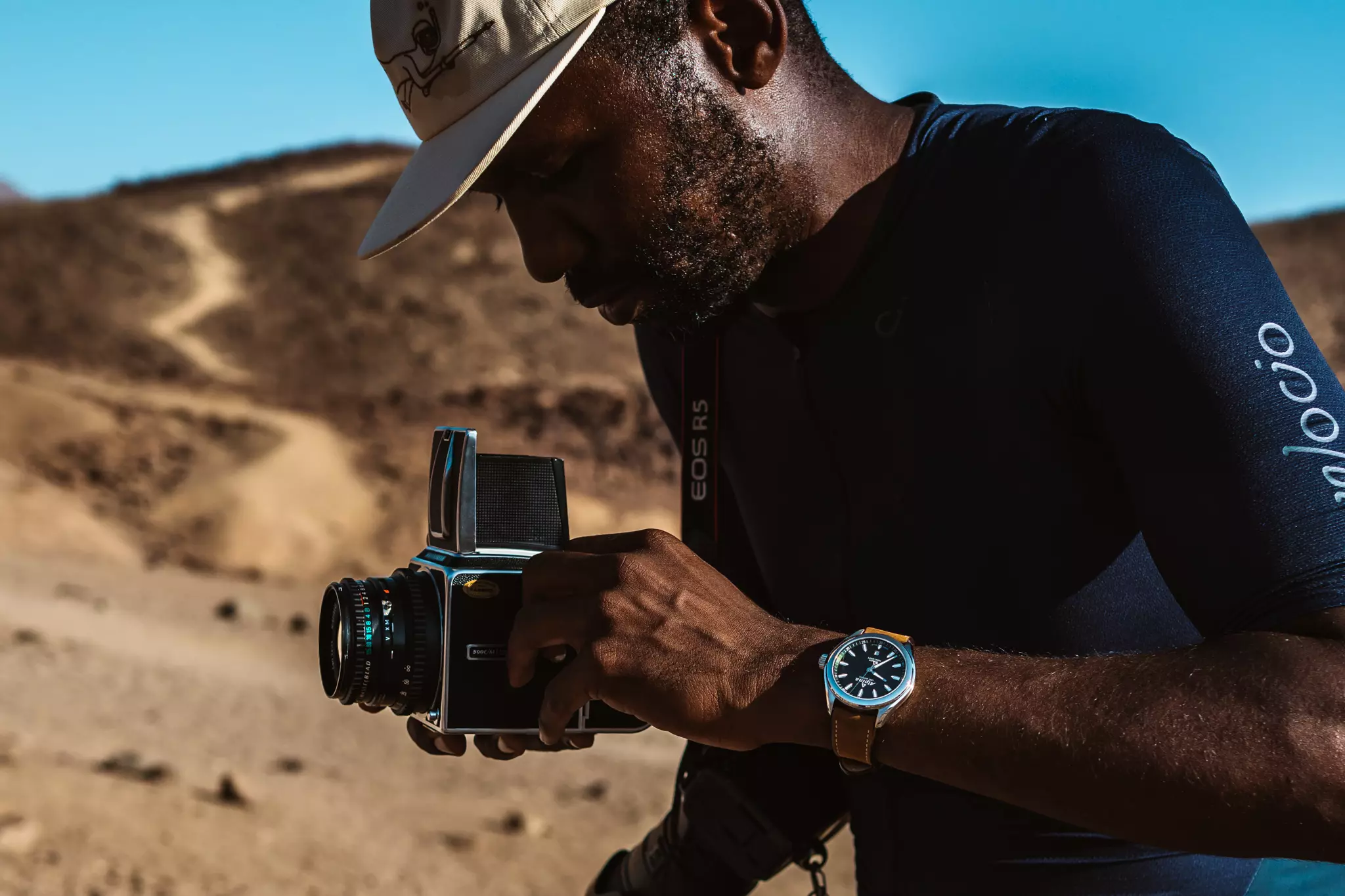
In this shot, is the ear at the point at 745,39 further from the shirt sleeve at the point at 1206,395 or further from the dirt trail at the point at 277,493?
the dirt trail at the point at 277,493

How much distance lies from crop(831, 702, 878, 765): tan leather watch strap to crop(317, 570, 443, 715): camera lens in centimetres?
73

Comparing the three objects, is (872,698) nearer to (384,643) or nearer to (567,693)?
(567,693)

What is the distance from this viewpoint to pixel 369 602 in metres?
2.09

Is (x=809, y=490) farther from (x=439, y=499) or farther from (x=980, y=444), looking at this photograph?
(x=439, y=499)

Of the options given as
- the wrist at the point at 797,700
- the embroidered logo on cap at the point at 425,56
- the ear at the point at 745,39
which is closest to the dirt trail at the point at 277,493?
the embroidered logo on cap at the point at 425,56

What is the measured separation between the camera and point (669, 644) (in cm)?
167

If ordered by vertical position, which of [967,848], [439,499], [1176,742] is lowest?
[967,848]

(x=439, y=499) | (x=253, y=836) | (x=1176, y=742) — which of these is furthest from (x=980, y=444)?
(x=253, y=836)

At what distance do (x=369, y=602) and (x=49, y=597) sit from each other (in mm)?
9648

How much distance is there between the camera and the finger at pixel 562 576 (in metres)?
1.77

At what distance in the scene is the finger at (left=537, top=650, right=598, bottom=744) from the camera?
5.65 feet

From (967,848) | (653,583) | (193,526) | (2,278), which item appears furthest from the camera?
(2,278)

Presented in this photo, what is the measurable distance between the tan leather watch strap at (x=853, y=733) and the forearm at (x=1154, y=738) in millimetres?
18

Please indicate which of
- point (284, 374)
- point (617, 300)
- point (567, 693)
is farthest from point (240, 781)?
point (284, 374)
